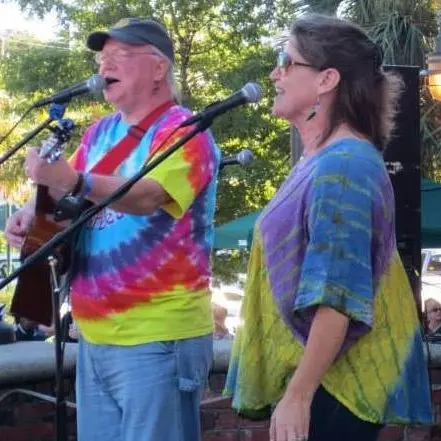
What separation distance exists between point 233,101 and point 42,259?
2.28 feet

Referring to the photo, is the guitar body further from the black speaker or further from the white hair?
the black speaker

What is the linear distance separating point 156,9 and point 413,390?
13165 mm

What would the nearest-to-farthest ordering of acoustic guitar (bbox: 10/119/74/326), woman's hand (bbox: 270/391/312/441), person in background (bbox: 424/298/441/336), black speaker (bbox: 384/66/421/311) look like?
woman's hand (bbox: 270/391/312/441)
acoustic guitar (bbox: 10/119/74/326)
black speaker (bbox: 384/66/421/311)
person in background (bbox: 424/298/441/336)

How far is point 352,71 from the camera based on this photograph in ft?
7.89

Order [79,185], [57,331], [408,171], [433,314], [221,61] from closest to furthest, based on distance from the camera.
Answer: [79,185] < [57,331] < [408,171] < [433,314] < [221,61]

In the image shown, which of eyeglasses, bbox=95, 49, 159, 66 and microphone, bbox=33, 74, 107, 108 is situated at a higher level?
eyeglasses, bbox=95, 49, 159, 66

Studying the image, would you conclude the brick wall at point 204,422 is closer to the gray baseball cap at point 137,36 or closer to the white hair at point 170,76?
the white hair at point 170,76

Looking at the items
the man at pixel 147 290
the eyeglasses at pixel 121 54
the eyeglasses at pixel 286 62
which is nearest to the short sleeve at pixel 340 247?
the eyeglasses at pixel 286 62

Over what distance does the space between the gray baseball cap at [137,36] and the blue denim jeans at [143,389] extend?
0.93m

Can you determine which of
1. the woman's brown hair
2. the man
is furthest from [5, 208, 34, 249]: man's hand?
the woman's brown hair

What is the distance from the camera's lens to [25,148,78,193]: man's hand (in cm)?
271

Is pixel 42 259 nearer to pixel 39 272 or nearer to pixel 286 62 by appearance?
pixel 39 272

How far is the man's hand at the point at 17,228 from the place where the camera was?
3207 millimetres

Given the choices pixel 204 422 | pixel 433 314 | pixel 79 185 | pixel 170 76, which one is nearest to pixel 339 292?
pixel 79 185
